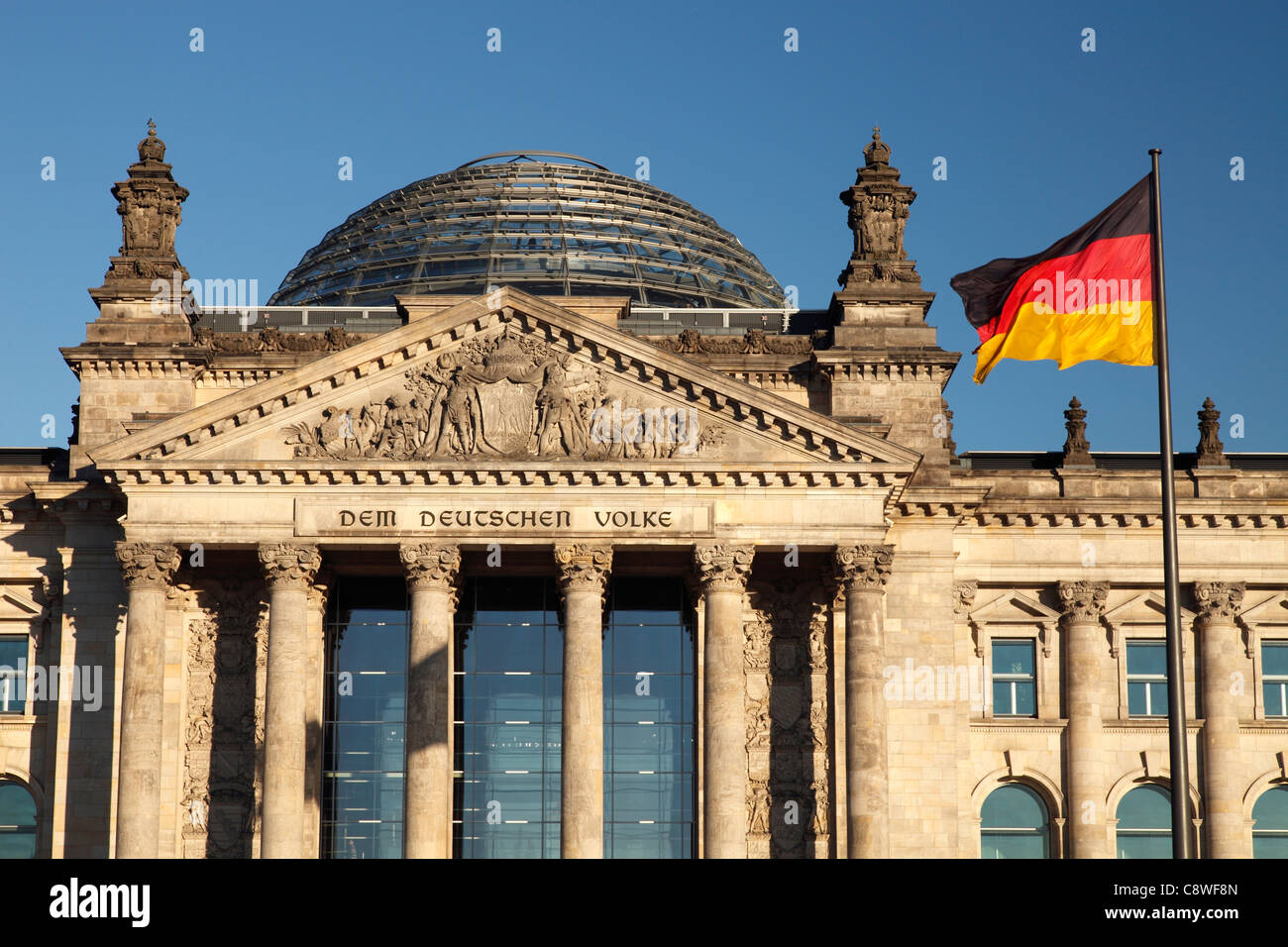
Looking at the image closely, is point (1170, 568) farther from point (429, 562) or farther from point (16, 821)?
point (16, 821)

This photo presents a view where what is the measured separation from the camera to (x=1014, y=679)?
59.5 metres

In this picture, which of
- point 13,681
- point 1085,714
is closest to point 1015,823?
point 1085,714

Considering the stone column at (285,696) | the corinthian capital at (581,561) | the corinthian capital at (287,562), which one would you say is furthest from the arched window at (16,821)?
the corinthian capital at (581,561)

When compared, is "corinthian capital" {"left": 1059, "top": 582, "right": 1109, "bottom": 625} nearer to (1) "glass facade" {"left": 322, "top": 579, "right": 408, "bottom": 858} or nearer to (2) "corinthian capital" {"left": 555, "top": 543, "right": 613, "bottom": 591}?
(2) "corinthian capital" {"left": 555, "top": 543, "right": 613, "bottom": 591}

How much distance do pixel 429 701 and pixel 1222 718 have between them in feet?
78.6

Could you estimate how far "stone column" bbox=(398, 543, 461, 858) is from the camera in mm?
51875

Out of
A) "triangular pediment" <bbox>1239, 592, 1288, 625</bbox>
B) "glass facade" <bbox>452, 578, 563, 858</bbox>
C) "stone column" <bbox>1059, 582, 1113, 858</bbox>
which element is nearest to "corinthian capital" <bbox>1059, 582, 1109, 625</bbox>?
"stone column" <bbox>1059, 582, 1113, 858</bbox>

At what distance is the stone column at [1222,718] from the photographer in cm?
5806

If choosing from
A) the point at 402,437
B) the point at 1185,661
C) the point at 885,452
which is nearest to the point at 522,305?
the point at 402,437

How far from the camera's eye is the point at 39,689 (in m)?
57.4

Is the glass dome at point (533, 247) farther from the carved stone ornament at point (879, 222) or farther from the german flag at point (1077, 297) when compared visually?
the german flag at point (1077, 297)

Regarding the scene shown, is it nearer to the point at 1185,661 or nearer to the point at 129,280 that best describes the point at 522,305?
the point at 129,280

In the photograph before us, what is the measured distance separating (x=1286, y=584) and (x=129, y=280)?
36636 millimetres

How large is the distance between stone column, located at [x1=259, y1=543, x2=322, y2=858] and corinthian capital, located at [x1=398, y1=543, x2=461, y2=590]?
2.51 metres
